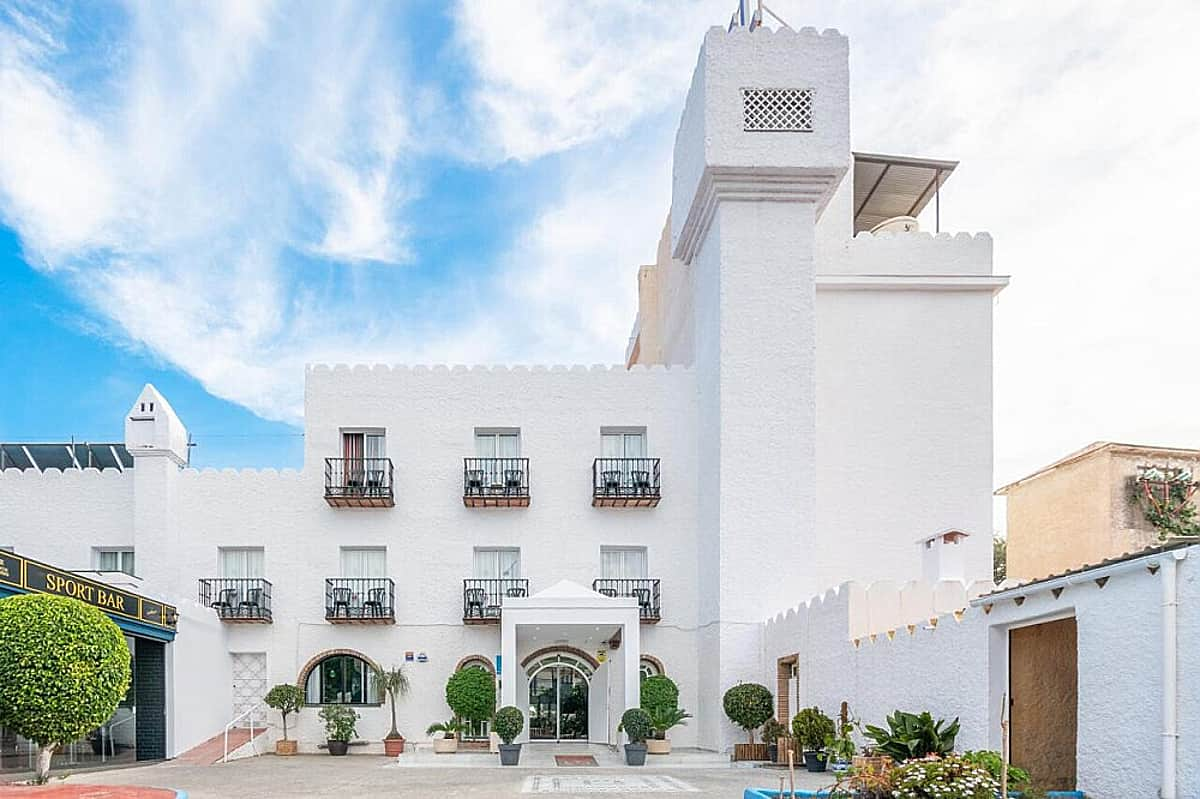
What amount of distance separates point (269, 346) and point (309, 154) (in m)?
5.43

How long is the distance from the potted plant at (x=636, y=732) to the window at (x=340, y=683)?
23.3 ft

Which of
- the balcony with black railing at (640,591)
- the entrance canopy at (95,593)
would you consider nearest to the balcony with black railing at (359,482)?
the entrance canopy at (95,593)

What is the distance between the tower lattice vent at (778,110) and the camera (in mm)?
24359

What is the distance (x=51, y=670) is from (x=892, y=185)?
2224 centimetres

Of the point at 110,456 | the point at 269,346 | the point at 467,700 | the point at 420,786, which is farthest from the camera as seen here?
the point at 110,456

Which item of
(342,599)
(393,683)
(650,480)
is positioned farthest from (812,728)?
(342,599)

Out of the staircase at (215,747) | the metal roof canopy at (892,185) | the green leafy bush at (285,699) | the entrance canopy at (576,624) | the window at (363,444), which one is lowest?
the staircase at (215,747)

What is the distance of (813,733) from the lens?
18422mm

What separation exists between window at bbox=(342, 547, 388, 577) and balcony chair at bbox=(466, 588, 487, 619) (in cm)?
211

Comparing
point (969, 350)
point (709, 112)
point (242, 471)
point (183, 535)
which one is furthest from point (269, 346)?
point (969, 350)

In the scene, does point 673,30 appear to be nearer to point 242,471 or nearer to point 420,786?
point 242,471

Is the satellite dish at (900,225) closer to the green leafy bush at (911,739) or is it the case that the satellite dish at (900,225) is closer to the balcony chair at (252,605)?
the balcony chair at (252,605)

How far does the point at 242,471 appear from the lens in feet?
88.4

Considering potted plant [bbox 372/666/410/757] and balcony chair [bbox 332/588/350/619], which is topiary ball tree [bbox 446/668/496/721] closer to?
potted plant [bbox 372/666/410/757]
